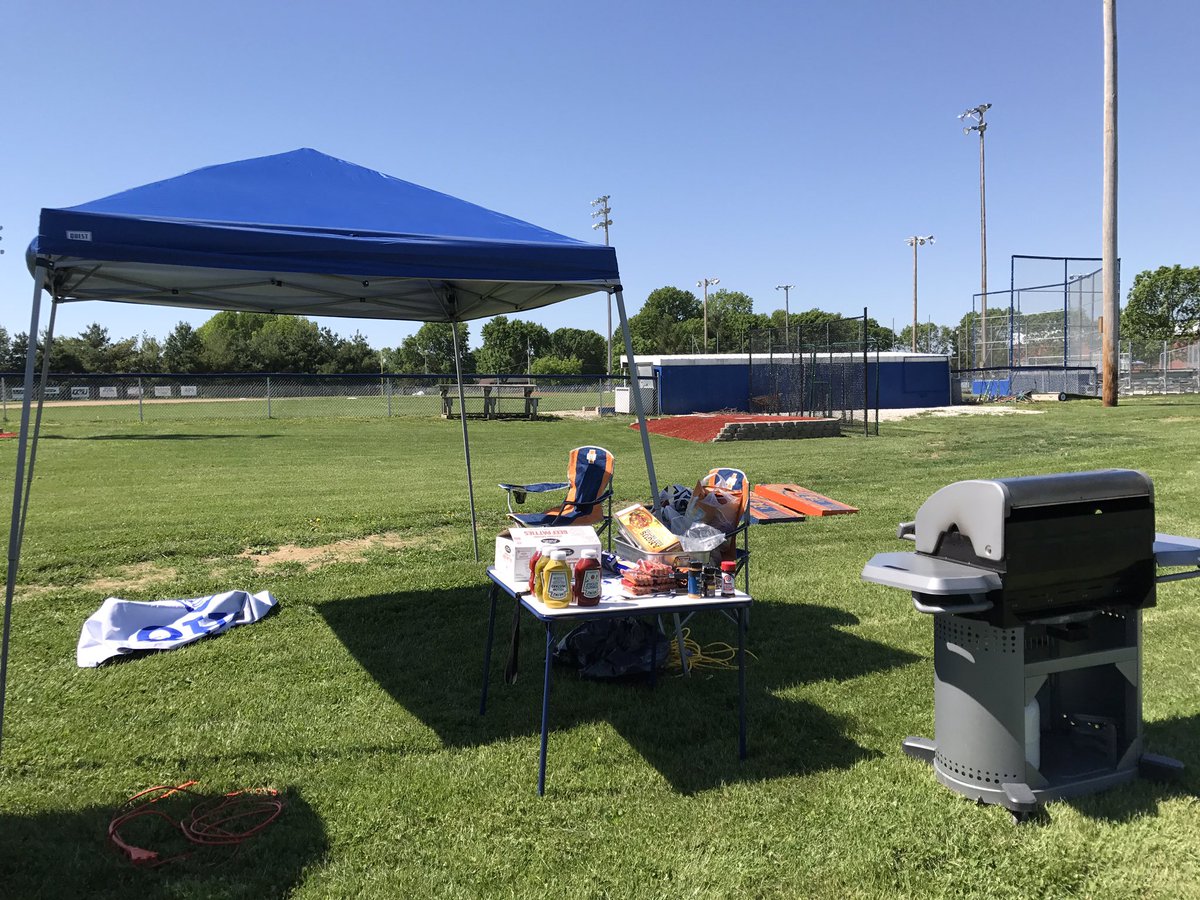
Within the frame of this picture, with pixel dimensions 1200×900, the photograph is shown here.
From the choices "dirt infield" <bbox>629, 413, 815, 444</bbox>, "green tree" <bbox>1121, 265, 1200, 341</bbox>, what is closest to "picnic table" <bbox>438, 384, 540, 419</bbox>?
"dirt infield" <bbox>629, 413, 815, 444</bbox>

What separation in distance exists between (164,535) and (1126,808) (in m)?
7.72

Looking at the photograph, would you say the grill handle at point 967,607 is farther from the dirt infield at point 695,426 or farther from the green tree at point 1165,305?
the green tree at point 1165,305

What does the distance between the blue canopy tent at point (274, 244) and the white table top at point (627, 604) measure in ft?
3.54

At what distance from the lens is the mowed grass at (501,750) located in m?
2.69

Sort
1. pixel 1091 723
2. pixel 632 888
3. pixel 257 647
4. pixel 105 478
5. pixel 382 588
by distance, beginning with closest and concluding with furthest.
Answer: pixel 632 888
pixel 1091 723
pixel 257 647
pixel 382 588
pixel 105 478

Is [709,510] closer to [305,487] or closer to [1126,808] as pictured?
[1126,808]

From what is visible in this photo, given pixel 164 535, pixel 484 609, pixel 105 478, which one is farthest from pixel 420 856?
pixel 105 478

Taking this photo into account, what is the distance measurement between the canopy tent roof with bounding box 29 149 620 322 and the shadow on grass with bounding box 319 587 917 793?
→ 2056 mm

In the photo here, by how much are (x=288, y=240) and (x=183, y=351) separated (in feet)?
227

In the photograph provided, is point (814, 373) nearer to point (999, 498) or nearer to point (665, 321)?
point (999, 498)

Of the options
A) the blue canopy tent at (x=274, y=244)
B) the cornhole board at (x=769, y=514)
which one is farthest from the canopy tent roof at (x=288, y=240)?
the cornhole board at (x=769, y=514)

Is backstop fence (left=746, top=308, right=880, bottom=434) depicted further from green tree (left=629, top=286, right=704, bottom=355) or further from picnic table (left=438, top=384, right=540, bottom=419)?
green tree (left=629, top=286, right=704, bottom=355)

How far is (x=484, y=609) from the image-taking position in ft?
18.6

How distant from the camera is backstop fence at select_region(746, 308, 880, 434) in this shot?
2202 centimetres
